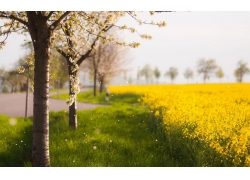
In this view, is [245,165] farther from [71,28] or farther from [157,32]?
[71,28]

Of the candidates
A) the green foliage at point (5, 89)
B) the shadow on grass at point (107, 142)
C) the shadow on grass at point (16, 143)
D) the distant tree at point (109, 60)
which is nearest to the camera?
the shadow on grass at point (107, 142)

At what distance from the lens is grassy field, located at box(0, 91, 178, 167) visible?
617cm

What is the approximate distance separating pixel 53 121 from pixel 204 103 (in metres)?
4.77

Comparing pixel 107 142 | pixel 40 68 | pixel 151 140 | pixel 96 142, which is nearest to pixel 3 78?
pixel 96 142

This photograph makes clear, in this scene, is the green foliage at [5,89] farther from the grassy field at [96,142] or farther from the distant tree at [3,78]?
the grassy field at [96,142]

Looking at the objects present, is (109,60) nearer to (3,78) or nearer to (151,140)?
(3,78)

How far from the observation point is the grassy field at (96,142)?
6172 mm

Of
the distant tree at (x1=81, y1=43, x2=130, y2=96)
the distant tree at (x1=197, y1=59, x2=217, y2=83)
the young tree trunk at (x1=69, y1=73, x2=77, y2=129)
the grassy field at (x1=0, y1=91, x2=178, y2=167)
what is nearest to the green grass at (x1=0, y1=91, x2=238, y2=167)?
the grassy field at (x1=0, y1=91, x2=178, y2=167)

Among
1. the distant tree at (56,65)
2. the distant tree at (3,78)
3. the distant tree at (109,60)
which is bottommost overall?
the distant tree at (3,78)

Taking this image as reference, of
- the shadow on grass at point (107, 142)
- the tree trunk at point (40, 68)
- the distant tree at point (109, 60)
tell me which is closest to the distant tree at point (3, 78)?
the shadow on grass at point (107, 142)

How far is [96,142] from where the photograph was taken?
23.8 feet

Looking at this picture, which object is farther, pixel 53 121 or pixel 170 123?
pixel 53 121

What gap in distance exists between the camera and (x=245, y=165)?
518 centimetres
